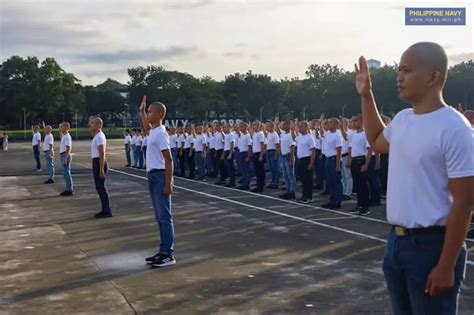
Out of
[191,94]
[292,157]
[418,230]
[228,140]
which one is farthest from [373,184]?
[191,94]

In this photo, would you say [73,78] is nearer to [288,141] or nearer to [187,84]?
[187,84]

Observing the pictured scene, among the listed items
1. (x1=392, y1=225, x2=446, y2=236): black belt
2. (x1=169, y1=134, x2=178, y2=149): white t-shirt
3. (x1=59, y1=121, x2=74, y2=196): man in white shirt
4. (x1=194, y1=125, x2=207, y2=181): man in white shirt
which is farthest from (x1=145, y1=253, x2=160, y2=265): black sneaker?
(x1=169, y1=134, x2=178, y2=149): white t-shirt

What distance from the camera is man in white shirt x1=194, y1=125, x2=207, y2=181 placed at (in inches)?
907

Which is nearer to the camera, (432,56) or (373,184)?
(432,56)

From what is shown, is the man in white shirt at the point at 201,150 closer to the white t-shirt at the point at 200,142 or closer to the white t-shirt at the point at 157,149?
the white t-shirt at the point at 200,142

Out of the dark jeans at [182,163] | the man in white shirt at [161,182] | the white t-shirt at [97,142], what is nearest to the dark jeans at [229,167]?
the dark jeans at [182,163]

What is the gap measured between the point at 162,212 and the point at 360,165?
20.9ft

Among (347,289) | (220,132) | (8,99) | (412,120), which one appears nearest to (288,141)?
(220,132)

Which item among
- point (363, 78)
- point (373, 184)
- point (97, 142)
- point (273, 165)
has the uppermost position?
point (363, 78)

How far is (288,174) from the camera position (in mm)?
16516

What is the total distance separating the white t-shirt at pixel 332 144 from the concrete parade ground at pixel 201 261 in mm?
1323

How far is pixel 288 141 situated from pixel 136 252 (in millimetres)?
8604

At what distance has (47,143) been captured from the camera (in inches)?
838

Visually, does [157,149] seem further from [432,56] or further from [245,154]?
[245,154]
